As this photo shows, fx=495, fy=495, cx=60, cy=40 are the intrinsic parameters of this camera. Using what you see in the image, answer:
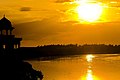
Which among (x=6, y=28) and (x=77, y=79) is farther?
(x=77, y=79)

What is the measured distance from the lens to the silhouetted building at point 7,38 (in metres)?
45.6

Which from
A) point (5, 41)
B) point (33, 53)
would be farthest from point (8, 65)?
point (33, 53)

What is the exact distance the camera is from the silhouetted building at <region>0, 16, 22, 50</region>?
4559cm

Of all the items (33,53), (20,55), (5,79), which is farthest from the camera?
(33,53)

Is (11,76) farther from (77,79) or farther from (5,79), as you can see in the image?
(77,79)

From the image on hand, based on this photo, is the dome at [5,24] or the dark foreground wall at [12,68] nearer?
the dark foreground wall at [12,68]

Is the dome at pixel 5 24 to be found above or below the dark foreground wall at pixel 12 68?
above

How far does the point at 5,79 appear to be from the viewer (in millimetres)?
41188

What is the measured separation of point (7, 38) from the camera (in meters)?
46.0

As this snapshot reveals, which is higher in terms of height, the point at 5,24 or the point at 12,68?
the point at 5,24

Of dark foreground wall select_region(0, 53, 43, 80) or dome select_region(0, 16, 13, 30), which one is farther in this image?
dome select_region(0, 16, 13, 30)

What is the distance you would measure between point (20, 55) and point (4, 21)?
4.30 meters

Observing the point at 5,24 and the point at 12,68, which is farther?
the point at 5,24

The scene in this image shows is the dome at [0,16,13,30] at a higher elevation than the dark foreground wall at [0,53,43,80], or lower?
higher
